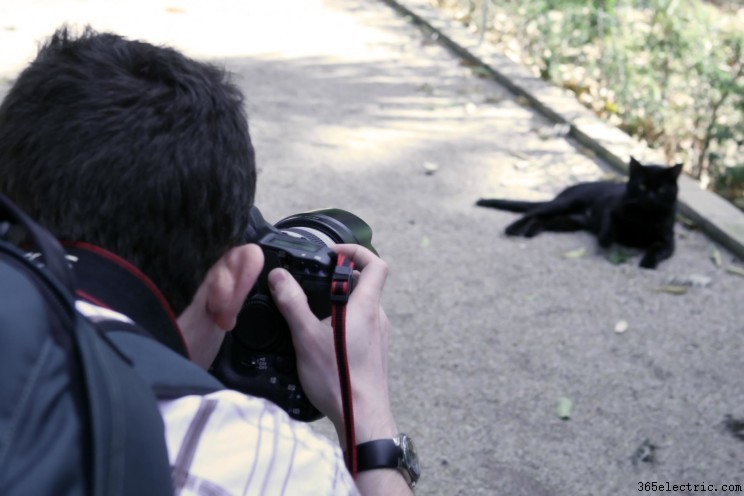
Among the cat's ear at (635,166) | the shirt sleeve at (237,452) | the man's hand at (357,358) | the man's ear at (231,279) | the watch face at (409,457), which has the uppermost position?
the man's ear at (231,279)

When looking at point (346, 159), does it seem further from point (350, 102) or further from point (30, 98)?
point (30, 98)

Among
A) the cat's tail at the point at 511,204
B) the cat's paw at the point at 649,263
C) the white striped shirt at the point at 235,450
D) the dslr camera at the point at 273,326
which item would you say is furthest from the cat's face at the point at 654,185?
the white striped shirt at the point at 235,450

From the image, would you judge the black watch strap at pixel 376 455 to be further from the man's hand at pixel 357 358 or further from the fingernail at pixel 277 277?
the fingernail at pixel 277 277

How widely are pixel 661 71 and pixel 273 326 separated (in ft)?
15.9

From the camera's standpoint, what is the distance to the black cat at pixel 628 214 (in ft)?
14.0

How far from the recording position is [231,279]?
1247 mm

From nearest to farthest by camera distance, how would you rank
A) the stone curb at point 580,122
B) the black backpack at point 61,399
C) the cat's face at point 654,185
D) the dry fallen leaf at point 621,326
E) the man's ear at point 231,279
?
the black backpack at point 61,399 < the man's ear at point 231,279 < the dry fallen leaf at point 621,326 < the cat's face at point 654,185 < the stone curb at point 580,122

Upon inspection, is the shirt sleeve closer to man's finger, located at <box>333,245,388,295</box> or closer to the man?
the man

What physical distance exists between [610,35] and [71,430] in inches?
230

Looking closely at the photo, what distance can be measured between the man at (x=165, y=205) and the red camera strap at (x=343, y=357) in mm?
213

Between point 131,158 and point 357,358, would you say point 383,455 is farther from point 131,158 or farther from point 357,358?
point 131,158

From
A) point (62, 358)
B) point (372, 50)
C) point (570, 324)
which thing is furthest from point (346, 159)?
point (62, 358)

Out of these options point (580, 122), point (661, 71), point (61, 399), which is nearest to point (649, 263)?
point (580, 122)

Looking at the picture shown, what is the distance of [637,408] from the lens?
319cm
